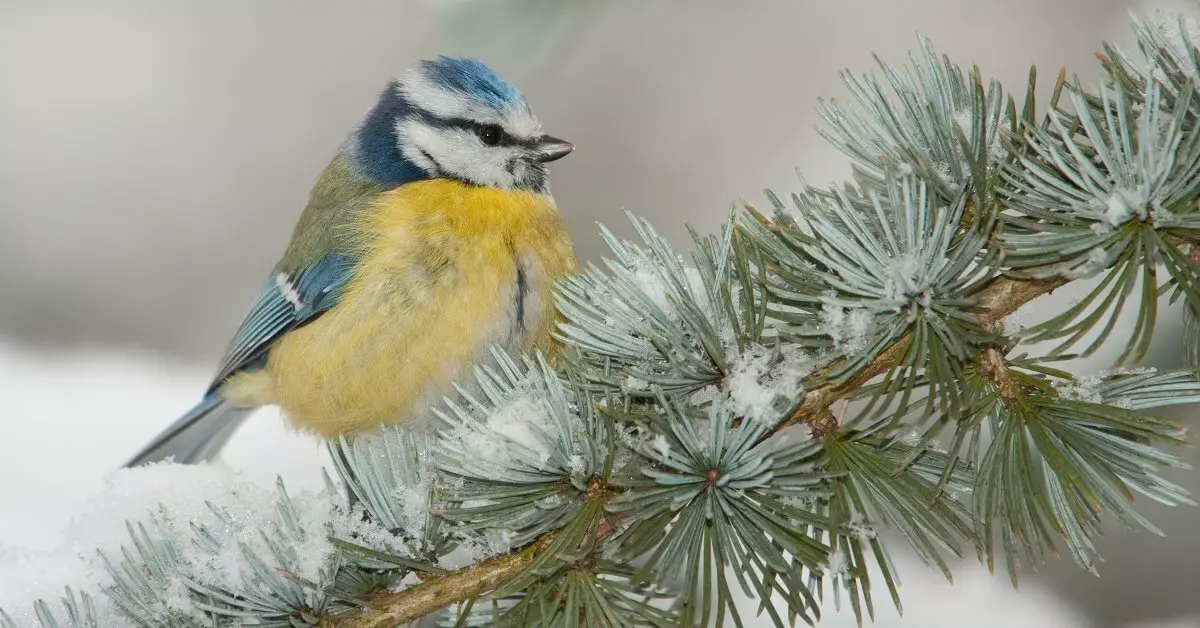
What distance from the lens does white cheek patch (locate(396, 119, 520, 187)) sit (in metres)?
1.81

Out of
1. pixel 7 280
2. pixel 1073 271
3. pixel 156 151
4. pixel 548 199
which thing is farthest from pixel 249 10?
pixel 1073 271

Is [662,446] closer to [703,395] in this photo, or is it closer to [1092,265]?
[703,395]

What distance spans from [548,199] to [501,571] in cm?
109

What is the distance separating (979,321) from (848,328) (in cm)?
10

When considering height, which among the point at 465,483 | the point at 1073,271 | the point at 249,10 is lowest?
the point at 465,483

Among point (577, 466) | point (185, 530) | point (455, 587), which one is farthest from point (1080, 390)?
point (185, 530)

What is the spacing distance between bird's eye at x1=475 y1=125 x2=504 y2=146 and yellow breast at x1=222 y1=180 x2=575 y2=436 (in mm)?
205

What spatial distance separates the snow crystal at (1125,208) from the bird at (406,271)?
946 millimetres

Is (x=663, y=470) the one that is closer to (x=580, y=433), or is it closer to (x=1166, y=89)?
(x=580, y=433)

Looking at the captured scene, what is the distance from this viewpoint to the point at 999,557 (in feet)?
4.89

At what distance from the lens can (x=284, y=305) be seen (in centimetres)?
181

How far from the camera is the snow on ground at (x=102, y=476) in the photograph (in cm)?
104

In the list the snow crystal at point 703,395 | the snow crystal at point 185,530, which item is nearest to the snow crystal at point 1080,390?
the snow crystal at point 703,395

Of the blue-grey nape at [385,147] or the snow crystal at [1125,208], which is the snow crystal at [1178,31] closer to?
the snow crystal at [1125,208]
